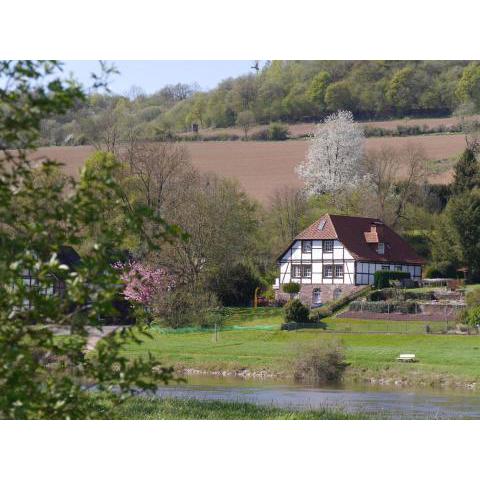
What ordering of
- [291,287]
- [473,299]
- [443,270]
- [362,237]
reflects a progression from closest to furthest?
1. [473,299]
2. [291,287]
3. [443,270]
4. [362,237]

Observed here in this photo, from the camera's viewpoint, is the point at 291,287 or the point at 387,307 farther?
the point at 291,287

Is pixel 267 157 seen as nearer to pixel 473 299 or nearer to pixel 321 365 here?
pixel 473 299

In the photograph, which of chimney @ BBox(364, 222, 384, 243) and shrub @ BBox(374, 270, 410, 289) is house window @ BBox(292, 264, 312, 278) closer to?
chimney @ BBox(364, 222, 384, 243)

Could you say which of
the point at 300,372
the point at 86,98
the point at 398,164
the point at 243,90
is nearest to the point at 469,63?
the point at 398,164

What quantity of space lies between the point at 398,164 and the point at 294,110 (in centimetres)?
1550

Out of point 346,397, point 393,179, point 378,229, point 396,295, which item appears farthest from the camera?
point 393,179

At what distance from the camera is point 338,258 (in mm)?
61781

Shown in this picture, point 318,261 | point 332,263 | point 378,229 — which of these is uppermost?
point 378,229

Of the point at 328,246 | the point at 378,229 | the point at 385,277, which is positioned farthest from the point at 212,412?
the point at 378,229

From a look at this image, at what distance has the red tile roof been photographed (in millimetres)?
61719

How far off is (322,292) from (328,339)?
23288mm

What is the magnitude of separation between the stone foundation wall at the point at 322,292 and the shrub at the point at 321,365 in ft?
83.5

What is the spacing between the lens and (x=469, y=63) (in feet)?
274

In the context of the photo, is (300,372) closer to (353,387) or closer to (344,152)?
(353,387)
